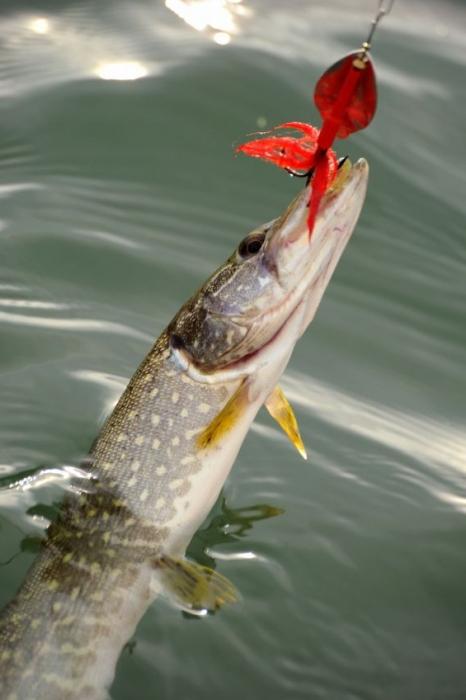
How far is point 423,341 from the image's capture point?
5082 mm

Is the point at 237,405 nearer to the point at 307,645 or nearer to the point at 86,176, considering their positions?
the point at 307,645

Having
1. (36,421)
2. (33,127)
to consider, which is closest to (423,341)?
(36,421)

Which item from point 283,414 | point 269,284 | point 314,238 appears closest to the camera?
point 314,238

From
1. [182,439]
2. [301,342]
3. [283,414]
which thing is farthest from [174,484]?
[301,342]

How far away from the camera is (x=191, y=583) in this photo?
10.9 ft

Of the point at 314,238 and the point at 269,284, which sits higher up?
the point at 314,238

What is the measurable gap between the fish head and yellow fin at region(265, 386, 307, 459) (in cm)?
19

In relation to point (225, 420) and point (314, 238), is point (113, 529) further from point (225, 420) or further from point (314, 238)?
point (314, 238)

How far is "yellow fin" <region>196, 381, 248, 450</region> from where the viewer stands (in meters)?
3.37

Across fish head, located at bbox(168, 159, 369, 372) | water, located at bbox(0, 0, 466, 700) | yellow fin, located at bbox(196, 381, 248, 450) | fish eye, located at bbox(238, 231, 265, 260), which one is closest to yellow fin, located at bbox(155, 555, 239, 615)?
water, located at bbox(0, 0, 466, 700)

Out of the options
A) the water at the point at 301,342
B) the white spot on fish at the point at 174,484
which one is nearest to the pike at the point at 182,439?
the white spot on fish at the point at 174,484

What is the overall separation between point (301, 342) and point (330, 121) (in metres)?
2.14

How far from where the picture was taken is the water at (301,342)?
11.6 feet

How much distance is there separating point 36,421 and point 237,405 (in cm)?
109
